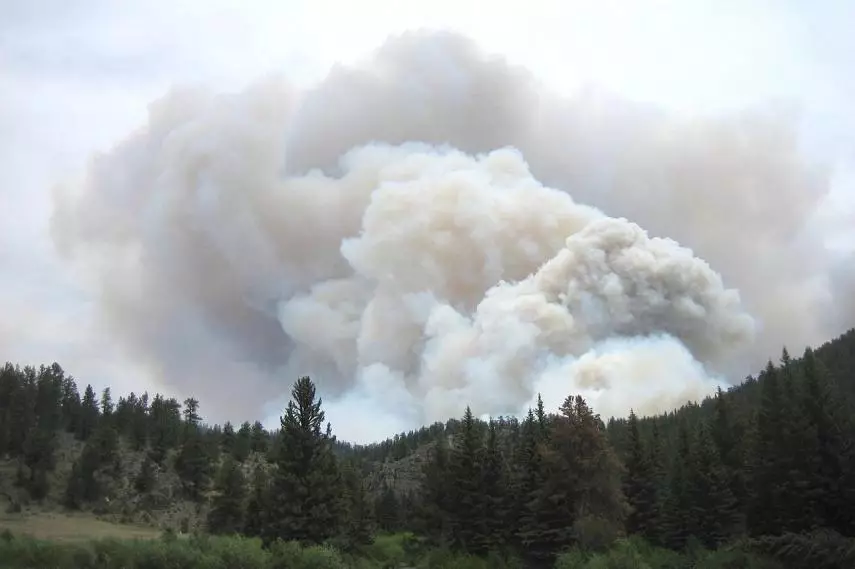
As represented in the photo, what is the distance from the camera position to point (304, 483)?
1821 inches

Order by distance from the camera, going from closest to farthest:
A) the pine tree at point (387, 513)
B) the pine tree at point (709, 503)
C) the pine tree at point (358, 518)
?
the pine tree at point (709, 503) → the pine tree at point (358, 518) → the pine tree at point (387, 513)

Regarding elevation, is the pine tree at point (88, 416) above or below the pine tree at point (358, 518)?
above

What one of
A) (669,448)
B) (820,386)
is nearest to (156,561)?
(820,386)

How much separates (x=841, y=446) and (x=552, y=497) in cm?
2004

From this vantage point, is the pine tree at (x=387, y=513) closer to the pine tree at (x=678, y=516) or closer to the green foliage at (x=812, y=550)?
the pine tree at (x=678, y=516)

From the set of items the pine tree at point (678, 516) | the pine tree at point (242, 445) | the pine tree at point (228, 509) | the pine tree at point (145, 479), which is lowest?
the pine tree at point (678, 516)

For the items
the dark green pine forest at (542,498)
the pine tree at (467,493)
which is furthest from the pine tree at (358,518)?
the pine tree at (467,493)

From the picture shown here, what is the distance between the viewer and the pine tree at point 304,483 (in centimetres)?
4522

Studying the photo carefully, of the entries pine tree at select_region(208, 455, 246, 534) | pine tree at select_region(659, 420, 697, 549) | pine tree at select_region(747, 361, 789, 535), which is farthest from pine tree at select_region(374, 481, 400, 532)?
pine tree at select_region(747, 361, 789, 535)

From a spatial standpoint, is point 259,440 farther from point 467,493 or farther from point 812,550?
point 812,550

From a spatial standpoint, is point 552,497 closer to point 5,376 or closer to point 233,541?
point 233,541

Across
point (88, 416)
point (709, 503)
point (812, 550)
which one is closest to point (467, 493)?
point (709, 503)

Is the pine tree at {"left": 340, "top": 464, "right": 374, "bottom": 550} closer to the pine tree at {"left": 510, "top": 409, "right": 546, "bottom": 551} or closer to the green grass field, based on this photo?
the pine tree at {"left": 510, "top": 409, "right": 546, "bottom": 551}

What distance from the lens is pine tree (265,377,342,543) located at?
45.2 meters
